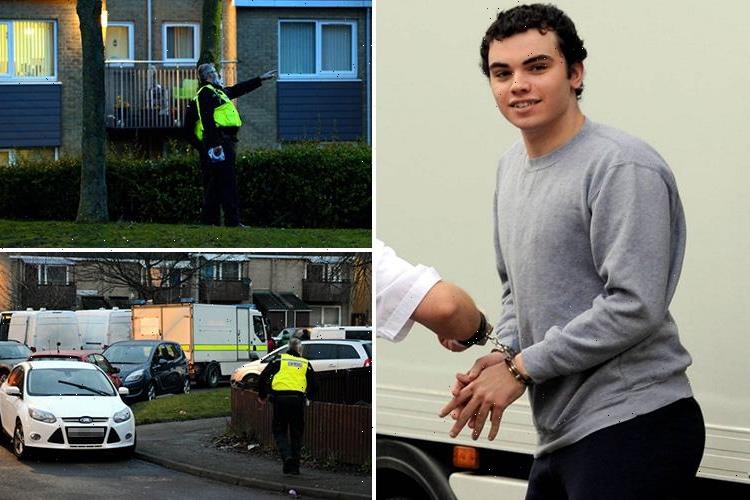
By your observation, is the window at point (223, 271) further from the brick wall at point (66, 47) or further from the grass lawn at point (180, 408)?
the brick wall at point (66, 47)

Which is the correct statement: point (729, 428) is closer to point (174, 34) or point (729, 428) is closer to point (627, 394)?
point (627, 394)

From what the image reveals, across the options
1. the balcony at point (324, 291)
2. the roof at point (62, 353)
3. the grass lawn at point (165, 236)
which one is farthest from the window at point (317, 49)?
the roof at point (62, 353)

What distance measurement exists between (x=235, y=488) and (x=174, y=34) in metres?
1.15

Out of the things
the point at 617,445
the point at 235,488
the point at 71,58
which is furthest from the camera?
the point at 71,58

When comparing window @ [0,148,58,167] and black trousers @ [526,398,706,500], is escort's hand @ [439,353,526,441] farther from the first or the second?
window @ [0,148,58,167]

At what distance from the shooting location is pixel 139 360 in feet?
7.45

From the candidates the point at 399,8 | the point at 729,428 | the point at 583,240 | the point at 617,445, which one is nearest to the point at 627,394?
the point at 617,445

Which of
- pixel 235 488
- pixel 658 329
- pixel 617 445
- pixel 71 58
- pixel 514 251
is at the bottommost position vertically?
pixel 235 488

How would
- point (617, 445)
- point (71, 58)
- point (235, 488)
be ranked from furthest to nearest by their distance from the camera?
point (71, 58) → point (235, 488) → point (617, 445)

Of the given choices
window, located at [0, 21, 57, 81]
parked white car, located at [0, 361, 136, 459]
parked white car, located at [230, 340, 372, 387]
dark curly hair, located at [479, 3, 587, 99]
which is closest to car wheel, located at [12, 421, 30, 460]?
parked white car, located at [0, 361, 136, 459]

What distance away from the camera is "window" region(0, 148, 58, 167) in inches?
108

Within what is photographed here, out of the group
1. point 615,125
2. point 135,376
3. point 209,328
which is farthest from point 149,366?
point 615,125

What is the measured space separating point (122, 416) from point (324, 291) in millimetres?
488

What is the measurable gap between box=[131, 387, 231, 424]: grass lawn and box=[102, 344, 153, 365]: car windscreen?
0.11 m
